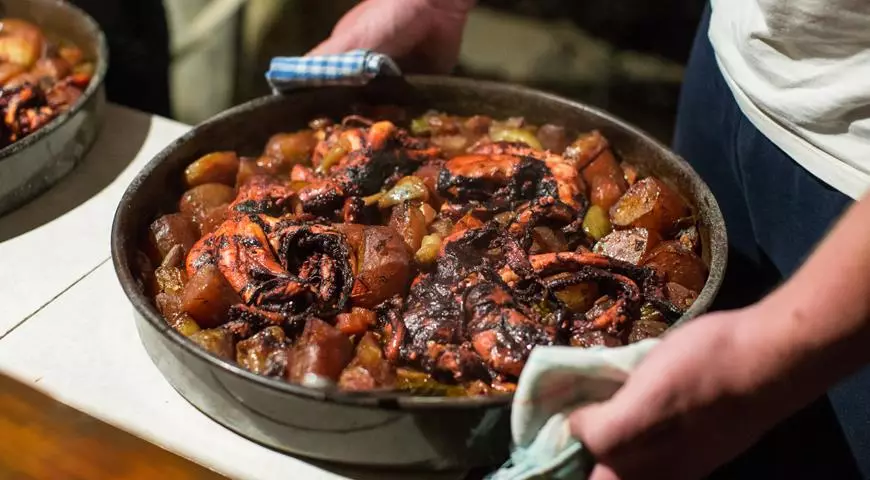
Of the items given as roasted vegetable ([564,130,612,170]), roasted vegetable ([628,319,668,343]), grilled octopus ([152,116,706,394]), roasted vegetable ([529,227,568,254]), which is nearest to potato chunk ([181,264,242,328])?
grilled octopus ([152,116,706,394])

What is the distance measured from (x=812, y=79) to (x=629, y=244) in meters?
0.41

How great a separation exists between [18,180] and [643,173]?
1260 millimetres

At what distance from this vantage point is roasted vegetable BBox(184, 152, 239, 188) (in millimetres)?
1650

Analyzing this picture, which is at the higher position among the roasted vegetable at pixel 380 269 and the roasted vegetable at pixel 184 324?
the roasted vegetable at pixel 380 269

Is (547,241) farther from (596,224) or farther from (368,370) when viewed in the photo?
(368,370)

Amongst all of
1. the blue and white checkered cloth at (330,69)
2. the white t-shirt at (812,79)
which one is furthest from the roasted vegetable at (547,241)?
the blue and white checkered cloth at (330,69)

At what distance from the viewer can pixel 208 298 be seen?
132 centimetres

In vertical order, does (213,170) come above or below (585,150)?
below

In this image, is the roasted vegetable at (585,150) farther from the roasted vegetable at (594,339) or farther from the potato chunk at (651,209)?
the roasted vegetable at (594,339)

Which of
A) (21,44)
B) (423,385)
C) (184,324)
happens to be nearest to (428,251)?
(423,385)

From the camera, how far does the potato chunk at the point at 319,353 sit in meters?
1.21

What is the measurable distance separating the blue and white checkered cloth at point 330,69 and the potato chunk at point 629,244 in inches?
24.7

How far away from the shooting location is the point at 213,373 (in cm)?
118

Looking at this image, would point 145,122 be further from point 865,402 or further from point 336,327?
point 865,402
